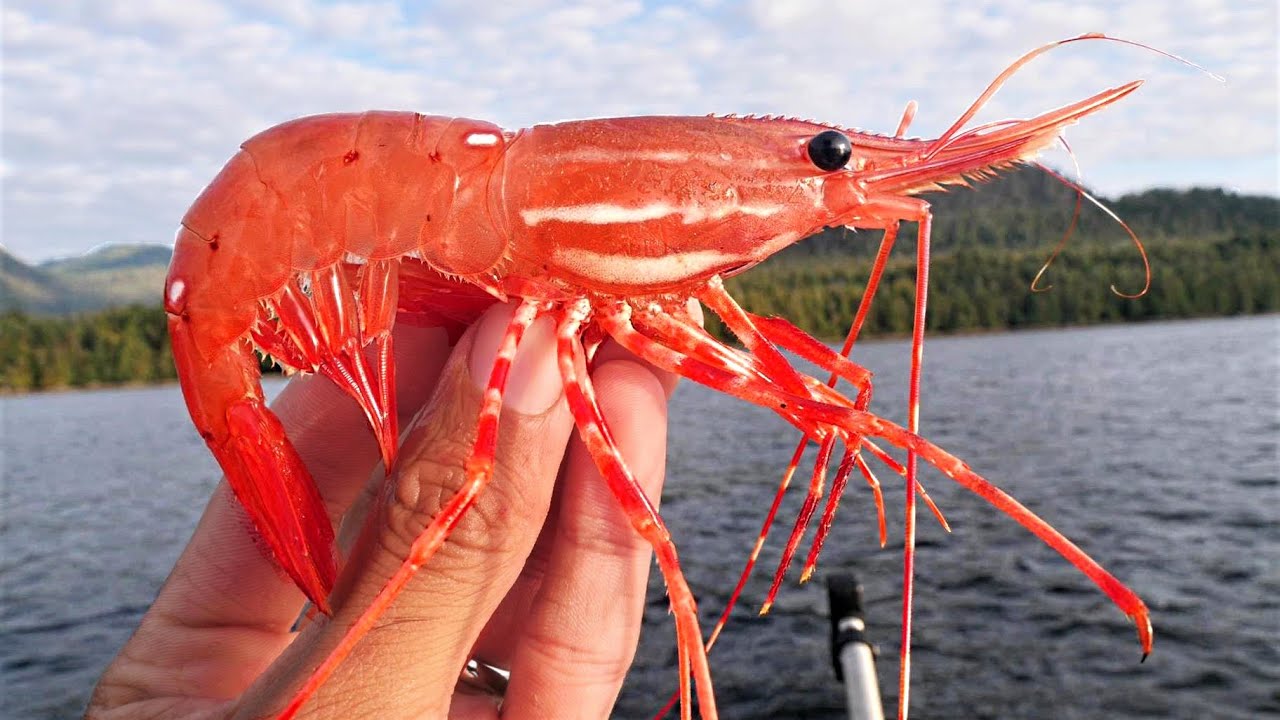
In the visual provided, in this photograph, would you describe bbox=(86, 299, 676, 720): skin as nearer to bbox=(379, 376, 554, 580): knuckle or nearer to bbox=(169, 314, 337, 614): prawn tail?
bbox=(379, 376, 554, 580): knuckle

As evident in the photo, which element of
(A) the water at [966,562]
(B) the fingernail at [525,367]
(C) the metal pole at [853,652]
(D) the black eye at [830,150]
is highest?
(D) the black eye at [830,150]

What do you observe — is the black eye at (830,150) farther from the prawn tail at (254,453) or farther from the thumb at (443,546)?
the prawn tail at (254,453)

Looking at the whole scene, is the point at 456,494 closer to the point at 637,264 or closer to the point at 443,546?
the point at 443,546

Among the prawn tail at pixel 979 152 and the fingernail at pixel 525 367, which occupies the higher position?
the prawn tail at pixel 979 152

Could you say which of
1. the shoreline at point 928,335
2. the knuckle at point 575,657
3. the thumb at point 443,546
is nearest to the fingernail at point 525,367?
the thumb at point 443,546

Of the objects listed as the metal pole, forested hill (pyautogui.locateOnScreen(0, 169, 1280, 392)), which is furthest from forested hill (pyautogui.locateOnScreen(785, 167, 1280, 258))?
the metal pole

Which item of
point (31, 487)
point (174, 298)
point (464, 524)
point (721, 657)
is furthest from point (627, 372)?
point (31, 487)

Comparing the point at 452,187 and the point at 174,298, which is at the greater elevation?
the point at 452,187

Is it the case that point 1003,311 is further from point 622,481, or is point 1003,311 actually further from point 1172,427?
point 622,481
